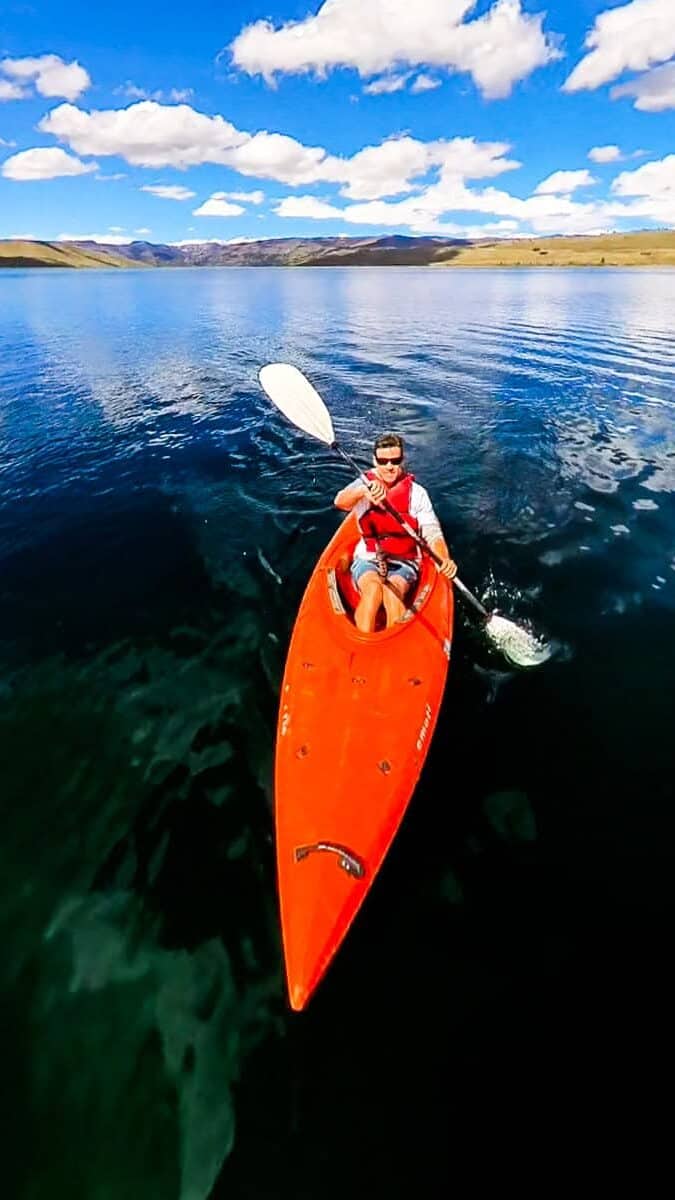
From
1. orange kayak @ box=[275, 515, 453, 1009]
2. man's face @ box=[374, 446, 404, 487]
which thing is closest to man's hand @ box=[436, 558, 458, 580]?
orange kayak @ box=[275, 515, 453, 1009]

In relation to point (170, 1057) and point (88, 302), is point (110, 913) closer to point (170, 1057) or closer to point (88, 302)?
point (170, 1057)

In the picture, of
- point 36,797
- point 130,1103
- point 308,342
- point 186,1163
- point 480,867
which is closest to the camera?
point 186,1163

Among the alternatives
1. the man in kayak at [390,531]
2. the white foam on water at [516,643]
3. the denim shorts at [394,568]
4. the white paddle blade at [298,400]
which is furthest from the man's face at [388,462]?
the white paddle blade at [298,400]

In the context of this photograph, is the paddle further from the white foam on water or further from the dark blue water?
the dark blue water

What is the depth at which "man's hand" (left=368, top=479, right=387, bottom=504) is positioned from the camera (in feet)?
29.3

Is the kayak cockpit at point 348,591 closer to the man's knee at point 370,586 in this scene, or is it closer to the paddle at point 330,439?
the man's knee at point 370,586

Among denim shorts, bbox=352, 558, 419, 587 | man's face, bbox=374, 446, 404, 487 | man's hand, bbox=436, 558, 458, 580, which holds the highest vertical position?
man's face, bbox=374, 446, 404, 487

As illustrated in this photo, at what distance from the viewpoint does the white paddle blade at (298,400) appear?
1278 centimetres

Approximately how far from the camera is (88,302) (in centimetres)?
6656

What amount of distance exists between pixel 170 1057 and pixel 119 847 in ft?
7.07

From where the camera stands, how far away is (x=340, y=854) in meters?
5.15

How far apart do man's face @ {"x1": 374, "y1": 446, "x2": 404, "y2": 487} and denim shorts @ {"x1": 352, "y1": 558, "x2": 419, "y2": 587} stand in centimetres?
131

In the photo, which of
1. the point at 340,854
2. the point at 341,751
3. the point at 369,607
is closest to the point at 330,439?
the point at 369,607

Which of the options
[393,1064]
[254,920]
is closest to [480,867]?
[393,1064]
